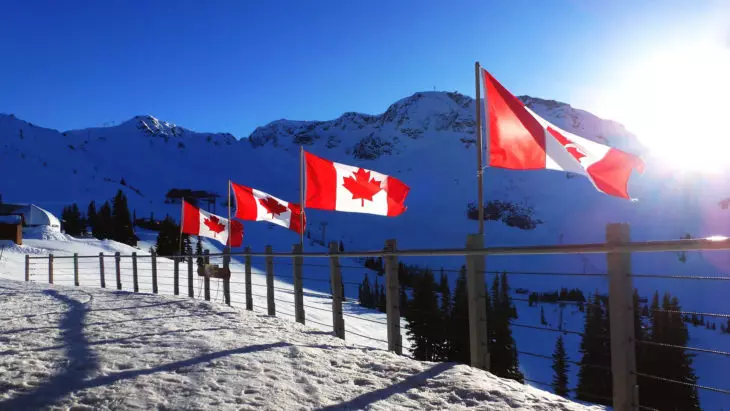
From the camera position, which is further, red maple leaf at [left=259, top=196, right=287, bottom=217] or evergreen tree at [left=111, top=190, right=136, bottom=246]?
evergreen tree at [left=111, top=190, right=136, bottom=246]

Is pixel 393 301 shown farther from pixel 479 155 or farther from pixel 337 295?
pixel 479 155

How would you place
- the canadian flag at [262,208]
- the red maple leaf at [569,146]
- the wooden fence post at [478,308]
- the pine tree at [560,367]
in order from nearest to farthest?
1. the pine tree at [560,367]
2. the wooden fence post at [478,308]
3. the red maple leaf at [569,146]
4. the canadian flag at [262,208]

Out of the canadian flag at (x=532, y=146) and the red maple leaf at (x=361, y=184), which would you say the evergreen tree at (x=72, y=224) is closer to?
the red maple leaf at (x=361, y=184)

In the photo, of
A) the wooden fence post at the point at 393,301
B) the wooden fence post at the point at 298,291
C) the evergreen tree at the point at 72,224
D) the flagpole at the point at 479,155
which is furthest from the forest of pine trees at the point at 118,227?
the wooden fence post at the point at 393,301

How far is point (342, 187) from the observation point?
8.99 m

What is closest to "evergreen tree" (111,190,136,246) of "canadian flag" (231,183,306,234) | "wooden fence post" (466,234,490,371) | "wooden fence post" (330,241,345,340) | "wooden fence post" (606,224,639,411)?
"canadian flag" (231,183,306,234)

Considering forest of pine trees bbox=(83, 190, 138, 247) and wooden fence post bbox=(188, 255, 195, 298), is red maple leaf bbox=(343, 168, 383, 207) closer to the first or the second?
wooden fence post bbox=(188, 255, 195, 298)

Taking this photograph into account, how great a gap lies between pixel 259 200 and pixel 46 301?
500 cm

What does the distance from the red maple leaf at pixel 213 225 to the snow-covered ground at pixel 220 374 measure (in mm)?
8493

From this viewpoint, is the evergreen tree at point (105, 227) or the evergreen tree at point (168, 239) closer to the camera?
the evergreen tree at point (168, 239)

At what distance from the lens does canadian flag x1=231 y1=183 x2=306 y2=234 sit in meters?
12.5

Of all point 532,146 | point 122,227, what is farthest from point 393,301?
point 122,227

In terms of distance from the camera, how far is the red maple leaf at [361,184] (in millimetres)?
9047

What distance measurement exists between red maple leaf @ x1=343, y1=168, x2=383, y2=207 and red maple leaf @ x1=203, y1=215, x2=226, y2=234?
6.85 metres
